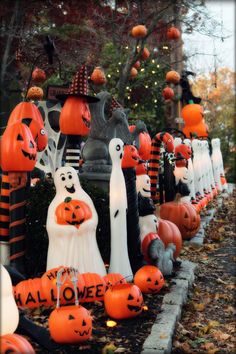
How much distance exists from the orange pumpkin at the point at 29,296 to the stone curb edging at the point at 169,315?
1.13 meters

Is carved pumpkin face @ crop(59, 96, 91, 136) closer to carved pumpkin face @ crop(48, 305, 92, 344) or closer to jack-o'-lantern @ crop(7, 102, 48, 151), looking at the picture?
jack-o'-lantern @ crop(7, 102, 48, 151)

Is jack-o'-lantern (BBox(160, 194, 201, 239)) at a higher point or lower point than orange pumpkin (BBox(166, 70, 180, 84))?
lower

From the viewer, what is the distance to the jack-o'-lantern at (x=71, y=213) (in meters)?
4.73

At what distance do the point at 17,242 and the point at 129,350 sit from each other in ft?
6.22

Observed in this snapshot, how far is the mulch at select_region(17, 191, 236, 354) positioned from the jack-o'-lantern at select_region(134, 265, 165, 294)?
3.4 inches

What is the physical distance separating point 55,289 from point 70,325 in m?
0.82

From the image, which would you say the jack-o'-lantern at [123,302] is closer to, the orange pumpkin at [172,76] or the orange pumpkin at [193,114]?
the orange pumpkin at [172,76]

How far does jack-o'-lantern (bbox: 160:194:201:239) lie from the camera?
7770 mm

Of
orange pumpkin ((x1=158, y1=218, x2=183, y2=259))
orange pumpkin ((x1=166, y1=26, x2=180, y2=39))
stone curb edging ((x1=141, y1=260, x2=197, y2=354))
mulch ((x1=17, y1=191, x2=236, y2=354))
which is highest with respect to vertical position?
orange pumpkin ((x1=166, y1=26, x2=180, y2=39))

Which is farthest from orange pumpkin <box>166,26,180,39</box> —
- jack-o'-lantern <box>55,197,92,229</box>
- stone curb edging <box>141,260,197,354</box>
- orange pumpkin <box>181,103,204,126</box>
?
jack-o'-lantern <box>55,197,92,229</box>

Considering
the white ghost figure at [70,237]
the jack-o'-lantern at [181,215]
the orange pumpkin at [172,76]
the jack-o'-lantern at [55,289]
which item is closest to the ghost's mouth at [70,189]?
the white ghost figure at [70,237]

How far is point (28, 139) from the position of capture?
4.77 meters

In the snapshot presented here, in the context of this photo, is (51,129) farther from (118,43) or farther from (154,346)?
(154,346)

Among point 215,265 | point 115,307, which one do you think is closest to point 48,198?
point 115,307
